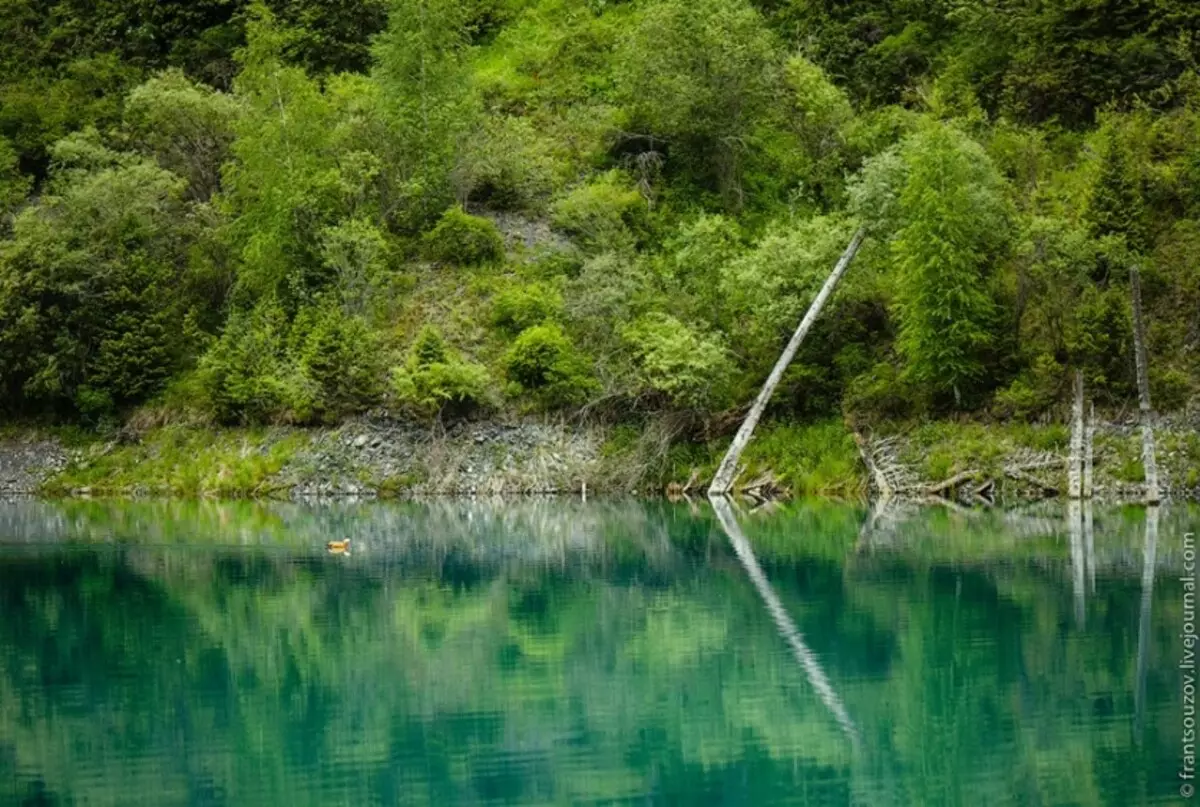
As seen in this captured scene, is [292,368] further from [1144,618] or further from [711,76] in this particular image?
[1144,618]

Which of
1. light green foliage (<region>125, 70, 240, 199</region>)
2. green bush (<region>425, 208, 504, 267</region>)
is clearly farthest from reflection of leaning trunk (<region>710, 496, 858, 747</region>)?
light green foliage (<region>125, 70, 240, 199</region>)

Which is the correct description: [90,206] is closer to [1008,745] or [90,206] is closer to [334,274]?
[334,274]

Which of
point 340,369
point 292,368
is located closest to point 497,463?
point 340,369

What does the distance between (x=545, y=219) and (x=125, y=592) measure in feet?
102

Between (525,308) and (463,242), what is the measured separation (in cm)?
497

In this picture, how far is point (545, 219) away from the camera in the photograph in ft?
176

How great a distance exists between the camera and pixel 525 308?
47.3 metres

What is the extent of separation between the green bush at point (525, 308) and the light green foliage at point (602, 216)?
124 inches

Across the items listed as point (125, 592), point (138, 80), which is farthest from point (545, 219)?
point (125, 592)

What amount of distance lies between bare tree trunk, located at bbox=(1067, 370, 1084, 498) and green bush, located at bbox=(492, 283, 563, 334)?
1685 cm

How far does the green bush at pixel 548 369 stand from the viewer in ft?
147

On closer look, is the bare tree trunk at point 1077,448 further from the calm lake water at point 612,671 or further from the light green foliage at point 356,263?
the light green foliage at point 356,263

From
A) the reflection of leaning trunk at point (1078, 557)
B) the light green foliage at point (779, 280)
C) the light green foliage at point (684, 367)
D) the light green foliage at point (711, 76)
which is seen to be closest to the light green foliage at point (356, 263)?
the light green foliage at point (684, 367)

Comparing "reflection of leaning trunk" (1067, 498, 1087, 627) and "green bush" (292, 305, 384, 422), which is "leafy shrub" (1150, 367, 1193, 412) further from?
"green bush" (292, 305, 384, 422)
